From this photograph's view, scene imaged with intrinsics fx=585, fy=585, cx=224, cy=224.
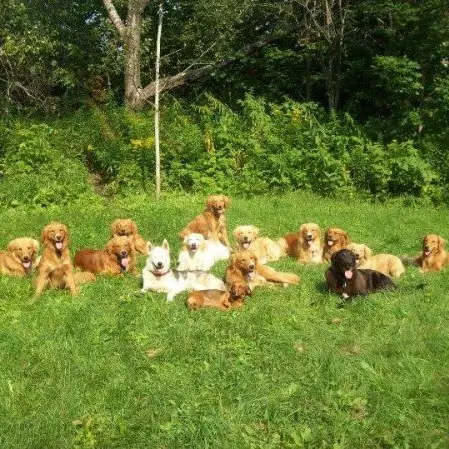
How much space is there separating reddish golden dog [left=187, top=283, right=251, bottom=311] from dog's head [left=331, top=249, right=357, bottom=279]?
125cm

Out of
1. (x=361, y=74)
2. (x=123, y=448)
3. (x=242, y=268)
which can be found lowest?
(x=123, y=448)

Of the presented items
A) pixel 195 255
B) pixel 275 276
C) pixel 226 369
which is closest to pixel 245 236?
pixel 195 255

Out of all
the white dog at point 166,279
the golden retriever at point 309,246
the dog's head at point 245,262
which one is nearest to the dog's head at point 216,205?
the golden retriever at point 309,246

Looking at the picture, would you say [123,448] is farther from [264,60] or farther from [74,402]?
[264,60]

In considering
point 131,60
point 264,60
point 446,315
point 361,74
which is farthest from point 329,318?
point 264,60

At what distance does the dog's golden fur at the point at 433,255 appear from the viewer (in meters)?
8.59

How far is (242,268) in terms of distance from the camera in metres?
7.36

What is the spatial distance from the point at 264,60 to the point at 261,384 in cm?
1524

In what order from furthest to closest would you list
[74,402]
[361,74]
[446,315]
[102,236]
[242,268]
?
[361,74] → [102,236] → [242,268] → [446,315] → [74,402]

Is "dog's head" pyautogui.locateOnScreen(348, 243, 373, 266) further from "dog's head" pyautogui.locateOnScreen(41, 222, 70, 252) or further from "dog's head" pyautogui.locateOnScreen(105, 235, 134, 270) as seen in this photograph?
"dog's head" pyautogui.locateOnScreen(41, 222, 70, 252)

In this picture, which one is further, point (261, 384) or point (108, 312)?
point (108, 312)

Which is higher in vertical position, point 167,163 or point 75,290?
point 167,163

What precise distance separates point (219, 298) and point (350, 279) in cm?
168

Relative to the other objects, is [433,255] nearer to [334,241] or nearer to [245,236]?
[334,241]
